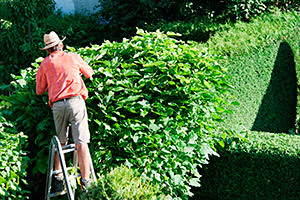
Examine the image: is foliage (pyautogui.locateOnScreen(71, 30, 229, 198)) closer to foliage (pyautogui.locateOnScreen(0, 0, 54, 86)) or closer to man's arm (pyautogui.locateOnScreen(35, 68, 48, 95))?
man's arm (pyautogui.locateOnScreen(35, 68, 48, 95))

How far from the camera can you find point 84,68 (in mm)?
4547

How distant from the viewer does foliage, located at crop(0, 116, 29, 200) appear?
13.6 ft

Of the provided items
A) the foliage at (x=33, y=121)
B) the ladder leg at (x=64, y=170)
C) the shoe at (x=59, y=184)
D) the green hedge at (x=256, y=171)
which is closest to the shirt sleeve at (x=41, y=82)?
the foliage at (x=33, y=121)

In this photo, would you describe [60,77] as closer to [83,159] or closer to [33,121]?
[33,121]

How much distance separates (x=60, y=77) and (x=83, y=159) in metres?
0.85

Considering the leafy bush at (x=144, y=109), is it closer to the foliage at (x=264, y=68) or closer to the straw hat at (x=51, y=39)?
the straw hat at (x=51, y=39)

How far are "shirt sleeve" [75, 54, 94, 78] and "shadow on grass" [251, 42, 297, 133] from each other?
178 inches

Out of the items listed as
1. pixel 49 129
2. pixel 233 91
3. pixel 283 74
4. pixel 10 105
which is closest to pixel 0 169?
pixel 49 129

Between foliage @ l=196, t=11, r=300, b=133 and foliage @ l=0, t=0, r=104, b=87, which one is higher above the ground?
foliage @ l=0, t=0, r=104, b=87

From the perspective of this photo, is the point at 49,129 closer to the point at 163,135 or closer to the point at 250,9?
the point at 163,135

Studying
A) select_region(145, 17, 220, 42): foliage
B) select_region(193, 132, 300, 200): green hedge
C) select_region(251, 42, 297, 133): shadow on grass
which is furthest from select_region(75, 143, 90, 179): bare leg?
select_region(251, 42, 297, 133): shadow on grass

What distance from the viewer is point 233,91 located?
7449 millimetres

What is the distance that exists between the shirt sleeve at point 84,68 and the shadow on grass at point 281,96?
14.8ft

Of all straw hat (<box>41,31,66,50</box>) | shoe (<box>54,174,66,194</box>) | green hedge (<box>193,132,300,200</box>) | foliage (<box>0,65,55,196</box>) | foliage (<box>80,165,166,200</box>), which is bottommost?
green hedge (<box>193,132,300,200</box>)
